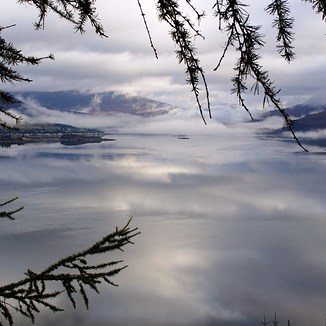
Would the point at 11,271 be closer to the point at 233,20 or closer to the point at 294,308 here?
the point at 294,308

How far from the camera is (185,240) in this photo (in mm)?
63688

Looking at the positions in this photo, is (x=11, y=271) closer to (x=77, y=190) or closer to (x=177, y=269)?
(x=177, y=269)

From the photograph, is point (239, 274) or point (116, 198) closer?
point (239, 274)

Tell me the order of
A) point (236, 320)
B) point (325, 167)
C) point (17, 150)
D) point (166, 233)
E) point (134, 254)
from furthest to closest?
1. point (17, 150)
2. point (325, 167)
3. point (166, 233)
4. point (134, 254)
5. point (236, 320)

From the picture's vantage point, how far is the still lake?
47.1 m

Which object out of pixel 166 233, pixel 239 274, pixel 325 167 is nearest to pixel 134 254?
pixel 166 233

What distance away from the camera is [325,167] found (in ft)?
470

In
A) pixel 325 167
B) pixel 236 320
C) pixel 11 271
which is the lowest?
pixel 236 320

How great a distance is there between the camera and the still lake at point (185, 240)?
47.1 metres

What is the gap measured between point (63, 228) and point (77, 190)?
34549mm

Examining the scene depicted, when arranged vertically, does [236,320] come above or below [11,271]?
below

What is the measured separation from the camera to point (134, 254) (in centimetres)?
6234

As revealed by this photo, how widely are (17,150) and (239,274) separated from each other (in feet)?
524

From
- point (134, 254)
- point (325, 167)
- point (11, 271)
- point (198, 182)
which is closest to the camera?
point (11, 271)
